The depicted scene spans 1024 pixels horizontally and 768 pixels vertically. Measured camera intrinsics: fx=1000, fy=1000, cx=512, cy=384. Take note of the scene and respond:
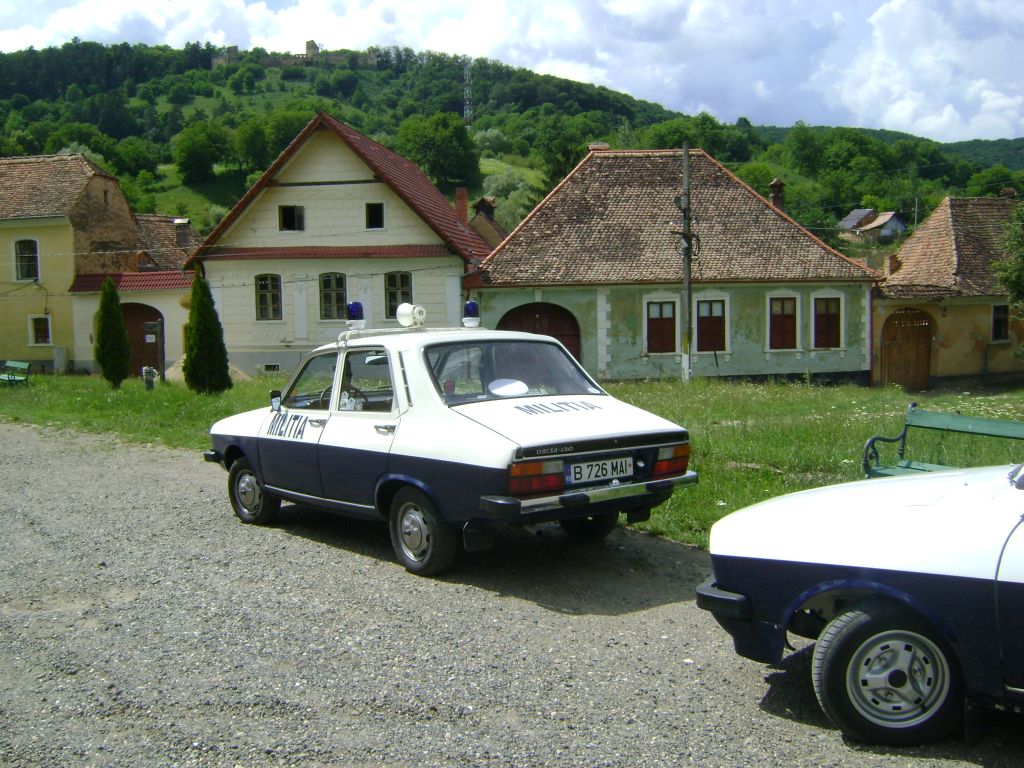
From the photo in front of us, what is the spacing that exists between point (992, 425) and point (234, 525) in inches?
259

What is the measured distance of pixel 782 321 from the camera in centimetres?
3183

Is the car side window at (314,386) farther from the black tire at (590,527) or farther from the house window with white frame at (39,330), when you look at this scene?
the house window with white frame at (39,330)

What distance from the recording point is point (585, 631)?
5.70 metres

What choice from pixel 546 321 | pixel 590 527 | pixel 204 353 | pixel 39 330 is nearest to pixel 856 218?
pixel 546 321

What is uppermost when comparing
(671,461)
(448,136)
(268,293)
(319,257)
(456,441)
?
(448,136)

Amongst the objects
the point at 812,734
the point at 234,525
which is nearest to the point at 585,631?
the point at 812,734

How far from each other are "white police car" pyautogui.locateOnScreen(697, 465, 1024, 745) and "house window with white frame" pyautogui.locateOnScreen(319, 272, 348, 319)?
29.5 meters

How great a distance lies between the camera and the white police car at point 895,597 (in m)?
3.80

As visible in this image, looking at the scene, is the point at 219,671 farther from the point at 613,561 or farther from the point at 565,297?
the point at 565,297

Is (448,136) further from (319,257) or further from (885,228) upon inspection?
(319,257)

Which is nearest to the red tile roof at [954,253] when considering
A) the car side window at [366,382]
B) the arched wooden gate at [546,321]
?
the arched wooden gate at [546,321]

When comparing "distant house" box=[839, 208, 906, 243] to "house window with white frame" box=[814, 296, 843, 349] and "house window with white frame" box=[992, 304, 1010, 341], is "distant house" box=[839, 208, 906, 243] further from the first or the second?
"house window with white frame" box=[814, 296, 843, 349]

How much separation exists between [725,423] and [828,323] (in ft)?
61.9

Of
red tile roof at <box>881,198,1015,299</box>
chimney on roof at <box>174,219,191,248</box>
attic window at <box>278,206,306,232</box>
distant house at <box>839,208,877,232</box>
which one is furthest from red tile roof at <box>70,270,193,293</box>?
distant house at <box>839,208,877,232</box>
